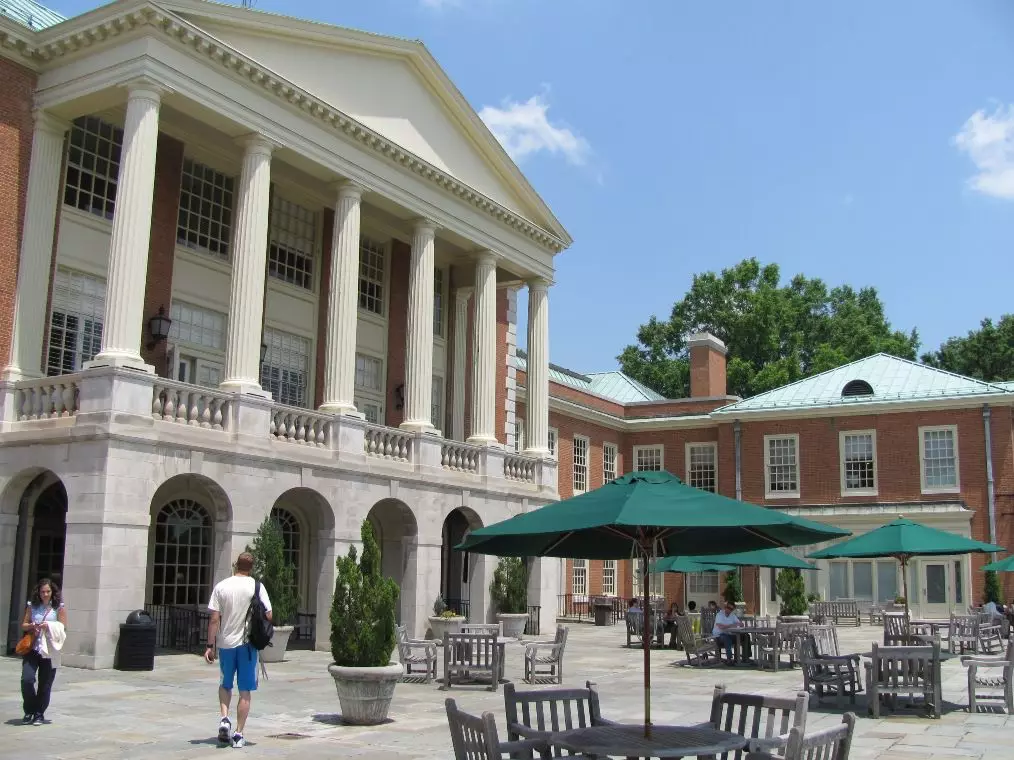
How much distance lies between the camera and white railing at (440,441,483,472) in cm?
2652

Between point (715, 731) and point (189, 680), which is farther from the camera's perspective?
point (189, 680)

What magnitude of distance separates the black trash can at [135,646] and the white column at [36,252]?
5.24 metres

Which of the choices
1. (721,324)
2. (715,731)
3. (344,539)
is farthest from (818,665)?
(721,324)

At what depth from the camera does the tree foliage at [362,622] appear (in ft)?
40.1

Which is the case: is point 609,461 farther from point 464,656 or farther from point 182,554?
point 464,656

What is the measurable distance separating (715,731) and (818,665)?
28.7 feet

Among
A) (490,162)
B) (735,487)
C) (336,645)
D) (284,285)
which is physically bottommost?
(336,645)

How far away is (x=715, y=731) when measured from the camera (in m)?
7.25

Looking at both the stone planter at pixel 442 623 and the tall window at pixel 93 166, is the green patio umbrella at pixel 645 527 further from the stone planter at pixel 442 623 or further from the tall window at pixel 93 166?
the tall window at pixel 93 166

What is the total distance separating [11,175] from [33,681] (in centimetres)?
1138

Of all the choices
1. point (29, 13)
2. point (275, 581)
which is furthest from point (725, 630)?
point (29, 13)

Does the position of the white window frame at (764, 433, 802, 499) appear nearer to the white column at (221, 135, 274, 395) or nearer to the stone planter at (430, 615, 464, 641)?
the stone planter at (430, 615, 464, 641)

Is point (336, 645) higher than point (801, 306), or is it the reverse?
point (801, 306)

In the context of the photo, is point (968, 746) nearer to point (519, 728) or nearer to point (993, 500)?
point (519, 728)
